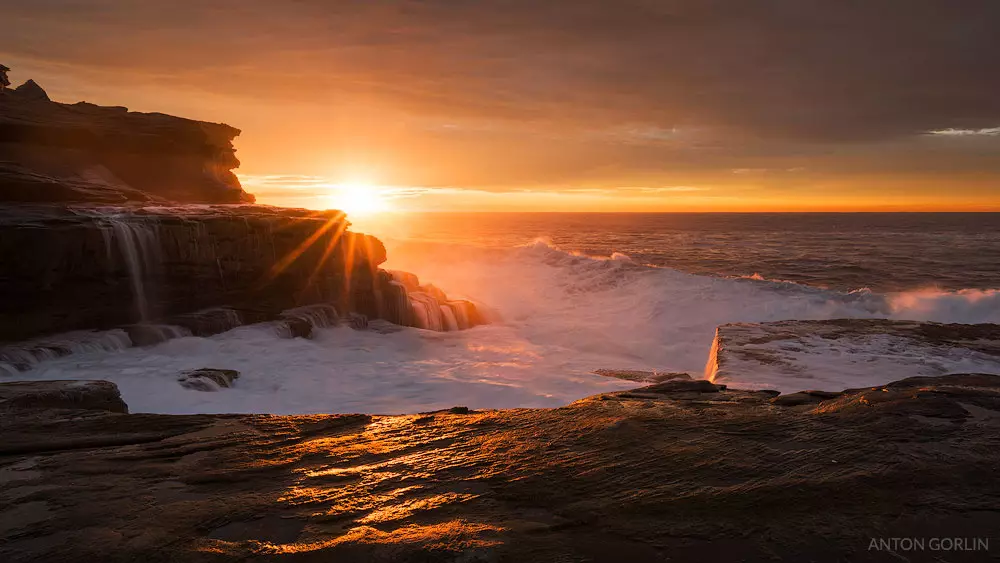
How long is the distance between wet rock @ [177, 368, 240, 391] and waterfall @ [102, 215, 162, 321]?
4080 mm

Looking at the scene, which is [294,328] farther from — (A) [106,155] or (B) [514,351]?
(A) [106,155]

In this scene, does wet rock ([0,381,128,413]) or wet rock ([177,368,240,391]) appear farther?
wet rock ([177,368,240,391])

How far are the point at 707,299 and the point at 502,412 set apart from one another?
62.3 feet

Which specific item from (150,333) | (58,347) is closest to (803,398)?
(150,333)

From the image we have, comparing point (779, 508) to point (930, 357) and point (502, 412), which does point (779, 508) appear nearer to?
point (502, 412)

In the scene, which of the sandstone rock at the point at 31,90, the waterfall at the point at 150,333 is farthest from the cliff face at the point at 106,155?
the waterfall at the point at 150,333

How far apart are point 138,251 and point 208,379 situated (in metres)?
Result: 4.97

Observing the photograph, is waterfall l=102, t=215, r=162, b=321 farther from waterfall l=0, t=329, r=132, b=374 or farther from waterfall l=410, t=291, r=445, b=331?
waterfall l=410, t=291, r=445, b=331

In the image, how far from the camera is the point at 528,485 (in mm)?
3307

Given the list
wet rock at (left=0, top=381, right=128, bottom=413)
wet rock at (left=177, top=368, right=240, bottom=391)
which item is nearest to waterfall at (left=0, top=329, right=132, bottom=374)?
wet rock at (left=177, top=368, right=240, bottom=391)

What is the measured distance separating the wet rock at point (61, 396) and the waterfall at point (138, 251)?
289 inches

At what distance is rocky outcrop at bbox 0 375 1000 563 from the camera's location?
2.69 meters

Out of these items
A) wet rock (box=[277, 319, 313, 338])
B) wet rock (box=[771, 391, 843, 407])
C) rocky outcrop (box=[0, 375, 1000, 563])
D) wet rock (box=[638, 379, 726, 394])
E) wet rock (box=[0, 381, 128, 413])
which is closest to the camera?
rocky outcrop (box=[0, 375, 1000, 563])

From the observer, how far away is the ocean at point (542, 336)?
10.2m
